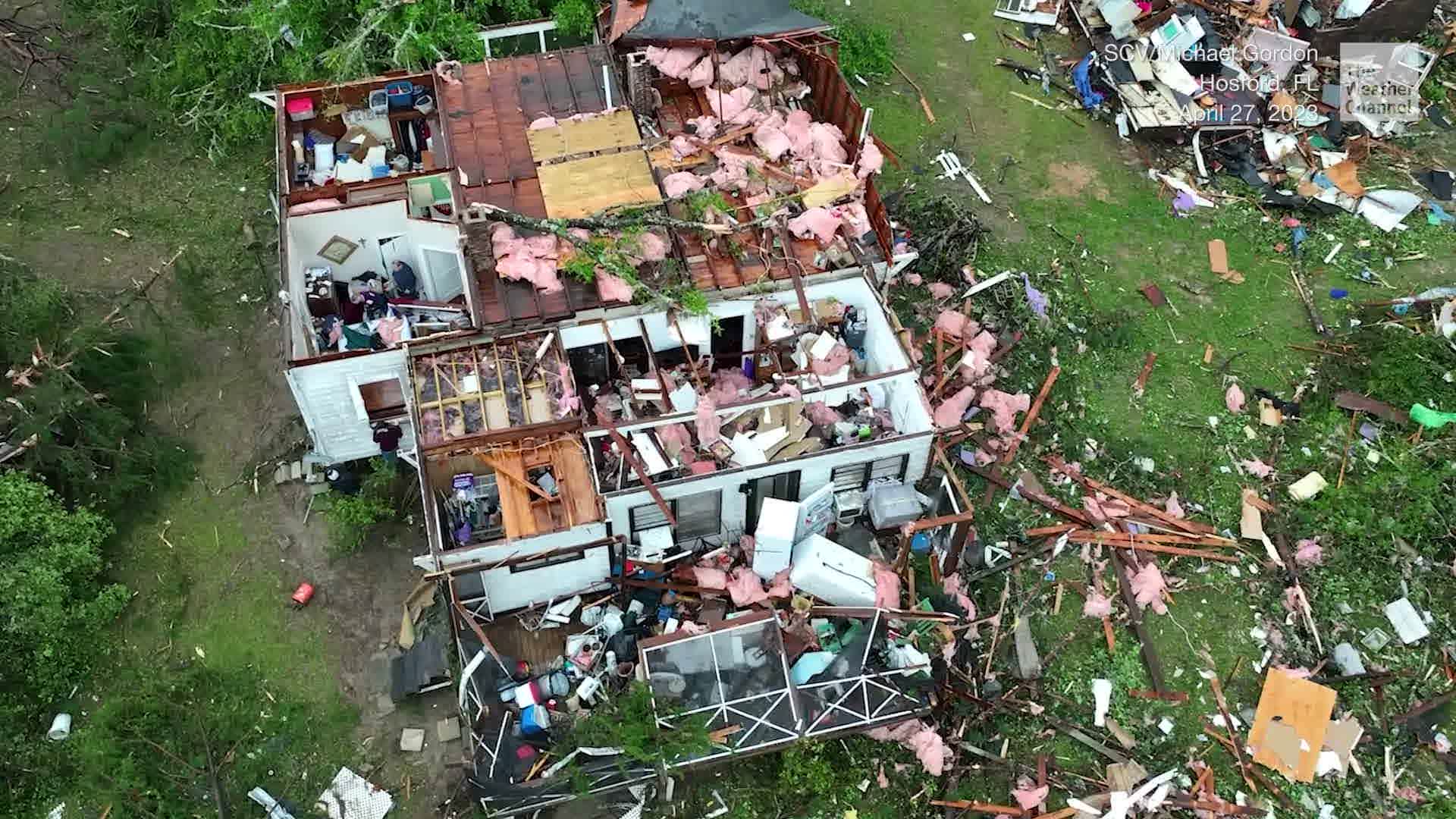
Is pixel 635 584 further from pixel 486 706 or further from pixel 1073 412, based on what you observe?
pixel 1073 412

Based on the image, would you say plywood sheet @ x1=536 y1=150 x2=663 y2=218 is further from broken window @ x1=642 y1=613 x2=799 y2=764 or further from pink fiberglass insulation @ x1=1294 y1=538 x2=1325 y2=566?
pink fiberglass insulation @ x1=1294 y1=538 x2=1325 y2=566

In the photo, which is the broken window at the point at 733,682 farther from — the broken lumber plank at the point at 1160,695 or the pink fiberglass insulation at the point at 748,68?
the pink fiberglass insulation at the point at 748,68

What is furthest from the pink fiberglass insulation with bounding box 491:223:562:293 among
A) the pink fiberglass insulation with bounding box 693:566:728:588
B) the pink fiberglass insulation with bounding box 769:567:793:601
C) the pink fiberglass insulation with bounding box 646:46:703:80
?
Answer: the pink fiberglass insulation with bounding box 769:567:793:601

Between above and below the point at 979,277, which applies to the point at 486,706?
below

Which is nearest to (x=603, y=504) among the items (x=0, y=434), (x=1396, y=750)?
(x=0, y=434)

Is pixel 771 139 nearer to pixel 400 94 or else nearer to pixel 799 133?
pixel 799 133

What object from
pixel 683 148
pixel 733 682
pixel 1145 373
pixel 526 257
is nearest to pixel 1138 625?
pixel 1145 373

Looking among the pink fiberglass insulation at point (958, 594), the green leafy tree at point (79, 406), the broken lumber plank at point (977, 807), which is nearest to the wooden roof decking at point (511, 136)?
the green leafy tree at point (79, 406)
